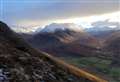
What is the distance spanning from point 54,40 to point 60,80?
107 metres

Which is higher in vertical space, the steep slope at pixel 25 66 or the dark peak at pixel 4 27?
the dark peak at pixel 4 27

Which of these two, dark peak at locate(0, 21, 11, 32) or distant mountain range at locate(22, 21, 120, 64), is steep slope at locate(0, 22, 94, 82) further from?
distant mountain range at locate(22, 21, 120, 64)

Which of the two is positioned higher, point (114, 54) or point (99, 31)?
point (99, 31)

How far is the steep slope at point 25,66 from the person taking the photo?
36.0m

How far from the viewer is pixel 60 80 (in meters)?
38.2

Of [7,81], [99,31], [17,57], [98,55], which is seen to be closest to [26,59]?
[17,57]

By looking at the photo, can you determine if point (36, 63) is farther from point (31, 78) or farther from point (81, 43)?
point (81, 43)

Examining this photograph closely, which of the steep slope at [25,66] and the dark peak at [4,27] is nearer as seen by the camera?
the steep slope at [25,66]

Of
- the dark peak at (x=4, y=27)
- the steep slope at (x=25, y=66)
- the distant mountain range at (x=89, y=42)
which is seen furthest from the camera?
the distant mountain range at (x=89, y=42)

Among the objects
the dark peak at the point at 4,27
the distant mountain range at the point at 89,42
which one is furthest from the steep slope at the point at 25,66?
the distant mountain range at the point at 89,42

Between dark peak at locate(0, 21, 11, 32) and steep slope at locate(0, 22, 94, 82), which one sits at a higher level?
dark peak at locate(0, 21, 11, 32)

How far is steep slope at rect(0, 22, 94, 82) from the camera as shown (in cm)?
3600

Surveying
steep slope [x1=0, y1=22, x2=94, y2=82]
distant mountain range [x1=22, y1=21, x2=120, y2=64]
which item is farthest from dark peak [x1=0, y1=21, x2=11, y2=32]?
distant mountain range [x1=22, y1=21, x2=120, y2=64]

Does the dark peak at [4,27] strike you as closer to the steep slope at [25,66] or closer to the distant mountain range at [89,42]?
the steep slope at [25,66]
